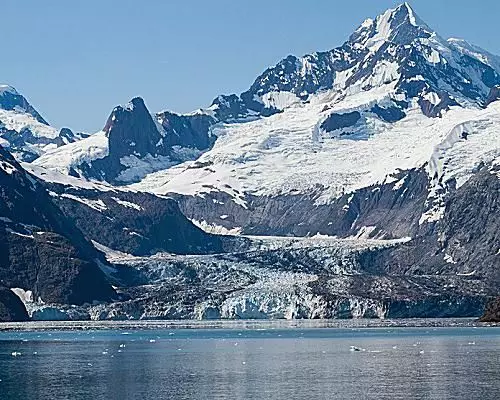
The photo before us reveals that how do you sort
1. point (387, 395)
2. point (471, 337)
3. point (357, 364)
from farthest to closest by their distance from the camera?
point (471, 337) < point (357, 364) < point (387, 395)

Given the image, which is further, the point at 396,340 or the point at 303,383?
the point at 396,340

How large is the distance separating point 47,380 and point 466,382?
4207 cm

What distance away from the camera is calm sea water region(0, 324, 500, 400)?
113 m

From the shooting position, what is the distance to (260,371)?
135 meters

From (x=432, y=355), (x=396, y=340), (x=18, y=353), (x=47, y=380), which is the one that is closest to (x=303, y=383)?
(x=47, y=380)

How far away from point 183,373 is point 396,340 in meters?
67.7

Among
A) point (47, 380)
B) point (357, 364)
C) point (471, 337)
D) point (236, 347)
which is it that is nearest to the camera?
point (47, 380)

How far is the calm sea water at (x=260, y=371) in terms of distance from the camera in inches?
4444

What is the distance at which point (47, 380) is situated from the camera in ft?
421

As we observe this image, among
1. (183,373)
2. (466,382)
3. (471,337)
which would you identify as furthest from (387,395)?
(471,337)

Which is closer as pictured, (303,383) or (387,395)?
(387,395)

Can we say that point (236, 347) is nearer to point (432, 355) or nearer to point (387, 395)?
point (432, 355)

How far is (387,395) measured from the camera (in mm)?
108688

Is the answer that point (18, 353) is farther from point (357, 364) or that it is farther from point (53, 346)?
point (357, 364)
